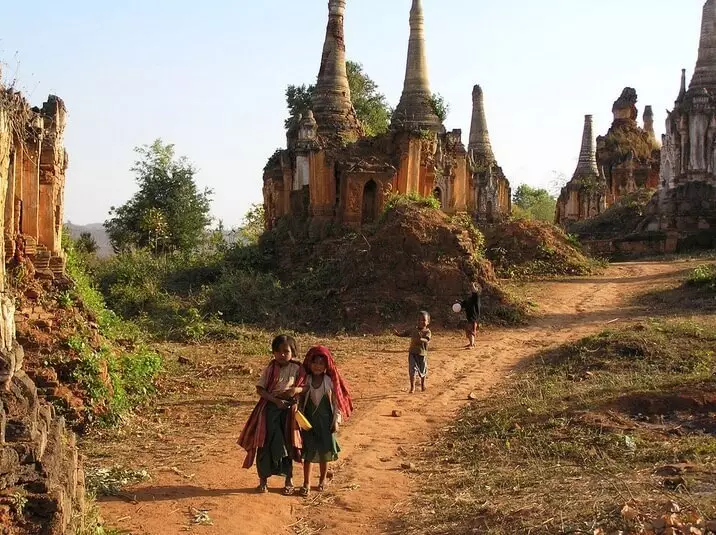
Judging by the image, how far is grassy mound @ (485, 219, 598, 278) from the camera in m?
23.8

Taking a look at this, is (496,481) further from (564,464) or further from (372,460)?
(372,460)

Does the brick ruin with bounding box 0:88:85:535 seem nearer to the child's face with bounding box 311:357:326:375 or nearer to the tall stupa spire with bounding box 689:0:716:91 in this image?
the child's face with bounding box 311:357:326:375

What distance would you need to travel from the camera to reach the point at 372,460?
7.82m

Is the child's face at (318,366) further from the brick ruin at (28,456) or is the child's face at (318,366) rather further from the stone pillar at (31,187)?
the stone pillar at (31,187)

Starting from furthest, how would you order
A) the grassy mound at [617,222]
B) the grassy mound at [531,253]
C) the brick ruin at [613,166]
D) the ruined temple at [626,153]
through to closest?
the ruined temple at [626,153]
the brick ruin at [613,166]
the grassy mound at [617,222]
the grassy mound at [531,253]

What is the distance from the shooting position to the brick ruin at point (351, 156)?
23359 mm

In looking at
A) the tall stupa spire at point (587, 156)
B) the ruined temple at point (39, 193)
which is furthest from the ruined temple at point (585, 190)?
the ruined temple at point (39, 193)

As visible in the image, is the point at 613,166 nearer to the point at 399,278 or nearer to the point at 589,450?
the point at 399,278

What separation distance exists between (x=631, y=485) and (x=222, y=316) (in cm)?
1374

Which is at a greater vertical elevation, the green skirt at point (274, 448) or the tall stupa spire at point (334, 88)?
the tall stupa spire at point (334, 88)

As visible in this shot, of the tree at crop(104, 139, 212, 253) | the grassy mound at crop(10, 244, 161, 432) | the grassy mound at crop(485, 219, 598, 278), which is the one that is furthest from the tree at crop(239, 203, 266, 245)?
the grassy mound at crop(10, 244, 161, 432)

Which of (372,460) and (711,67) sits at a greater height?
(711,67)

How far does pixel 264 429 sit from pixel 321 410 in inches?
19.3

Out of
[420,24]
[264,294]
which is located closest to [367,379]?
[264,294]
